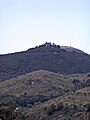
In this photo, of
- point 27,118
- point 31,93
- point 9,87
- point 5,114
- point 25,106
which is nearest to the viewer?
point 5,114

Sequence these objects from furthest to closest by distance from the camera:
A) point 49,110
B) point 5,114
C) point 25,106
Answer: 1. point 25,106
2. point 49,110
3. point 5,114

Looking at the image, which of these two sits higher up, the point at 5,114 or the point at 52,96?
the point at 5,114

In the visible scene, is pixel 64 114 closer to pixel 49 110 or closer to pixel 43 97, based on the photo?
pixel 49 110

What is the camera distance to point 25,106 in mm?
170750

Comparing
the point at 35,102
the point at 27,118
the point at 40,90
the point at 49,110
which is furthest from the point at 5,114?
the point at 40,90

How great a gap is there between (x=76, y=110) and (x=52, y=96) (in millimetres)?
45651

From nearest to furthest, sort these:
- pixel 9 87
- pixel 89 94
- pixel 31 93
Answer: pixel 89 94
pixel 31 93
pixel 9 87

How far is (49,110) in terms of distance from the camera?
146500 mm

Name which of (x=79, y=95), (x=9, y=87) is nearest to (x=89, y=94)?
(x=79, y=95)

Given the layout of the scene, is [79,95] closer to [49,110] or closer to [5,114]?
[49,110]

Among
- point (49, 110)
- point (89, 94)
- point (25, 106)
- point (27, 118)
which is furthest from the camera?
point (25, 106)

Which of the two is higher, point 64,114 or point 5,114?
point 5,114

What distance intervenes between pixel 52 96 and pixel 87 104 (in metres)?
47.8

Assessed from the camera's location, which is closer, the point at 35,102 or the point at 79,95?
the point at 79,95
